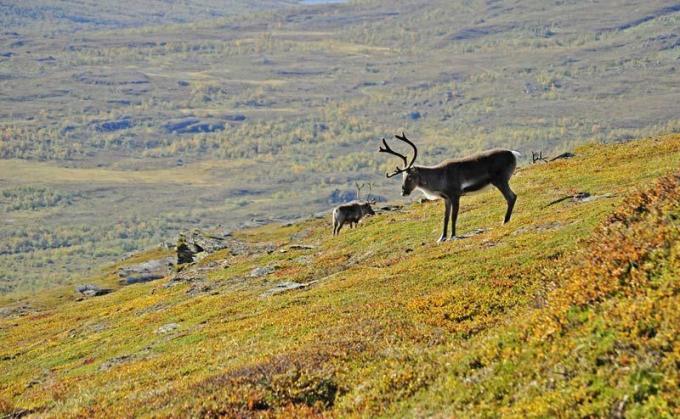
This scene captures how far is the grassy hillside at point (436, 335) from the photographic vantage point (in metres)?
11.7

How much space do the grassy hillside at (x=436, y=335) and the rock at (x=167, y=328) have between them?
106 millimetres

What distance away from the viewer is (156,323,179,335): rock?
103ft

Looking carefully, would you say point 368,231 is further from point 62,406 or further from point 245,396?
point 245,396

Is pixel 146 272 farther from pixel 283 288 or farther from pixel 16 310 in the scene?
pixel 283 288

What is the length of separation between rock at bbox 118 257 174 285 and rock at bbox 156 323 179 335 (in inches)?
2599

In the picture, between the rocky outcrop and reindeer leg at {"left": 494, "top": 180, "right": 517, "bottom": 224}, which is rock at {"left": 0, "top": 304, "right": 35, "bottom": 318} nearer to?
the rocky outcrop

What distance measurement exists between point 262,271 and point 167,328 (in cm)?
1142

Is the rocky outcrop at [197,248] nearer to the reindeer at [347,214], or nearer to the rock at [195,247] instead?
the rock at [195,247]

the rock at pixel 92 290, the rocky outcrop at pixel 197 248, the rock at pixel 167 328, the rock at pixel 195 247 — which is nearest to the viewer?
the rock at pixel 167 328

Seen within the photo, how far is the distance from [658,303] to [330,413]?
6033 mm

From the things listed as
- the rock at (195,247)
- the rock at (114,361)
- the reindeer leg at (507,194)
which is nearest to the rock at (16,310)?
the rock at (195,247)

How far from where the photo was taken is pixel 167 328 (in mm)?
32062

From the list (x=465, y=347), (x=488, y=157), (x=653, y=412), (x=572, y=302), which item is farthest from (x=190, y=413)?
(x=488, y=157)

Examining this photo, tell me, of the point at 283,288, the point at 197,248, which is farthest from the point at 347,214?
the point at 197,248
